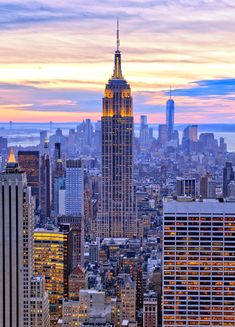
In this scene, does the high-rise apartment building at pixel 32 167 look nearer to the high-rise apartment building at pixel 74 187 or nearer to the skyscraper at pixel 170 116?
the high-rise apartment building at pixel 74 187

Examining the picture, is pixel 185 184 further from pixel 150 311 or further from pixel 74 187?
pixel 150 311

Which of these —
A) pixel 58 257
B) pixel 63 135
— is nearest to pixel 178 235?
pixel 58 257

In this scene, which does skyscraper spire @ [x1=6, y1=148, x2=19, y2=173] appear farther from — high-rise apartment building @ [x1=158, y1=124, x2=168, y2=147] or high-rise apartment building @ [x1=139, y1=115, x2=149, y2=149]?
high-rise apartment building @ [x1=139, y1=115, x2=149, y2=149]

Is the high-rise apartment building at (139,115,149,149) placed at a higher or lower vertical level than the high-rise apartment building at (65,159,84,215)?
higher

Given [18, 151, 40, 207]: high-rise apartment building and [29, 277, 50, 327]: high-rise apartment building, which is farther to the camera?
[18, 151, 40, 207]: high-rise apartment building

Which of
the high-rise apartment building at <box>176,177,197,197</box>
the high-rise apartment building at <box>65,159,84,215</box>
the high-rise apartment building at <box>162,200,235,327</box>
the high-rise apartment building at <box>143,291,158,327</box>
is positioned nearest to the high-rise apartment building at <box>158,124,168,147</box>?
the high-rise apartment building at <box>176,177,197,197</box>

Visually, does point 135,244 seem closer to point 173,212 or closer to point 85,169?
point 85,169

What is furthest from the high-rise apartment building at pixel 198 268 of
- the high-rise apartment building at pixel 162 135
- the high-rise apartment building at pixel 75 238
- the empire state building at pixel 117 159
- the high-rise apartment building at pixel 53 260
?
the empire state building at pixel 117 159
